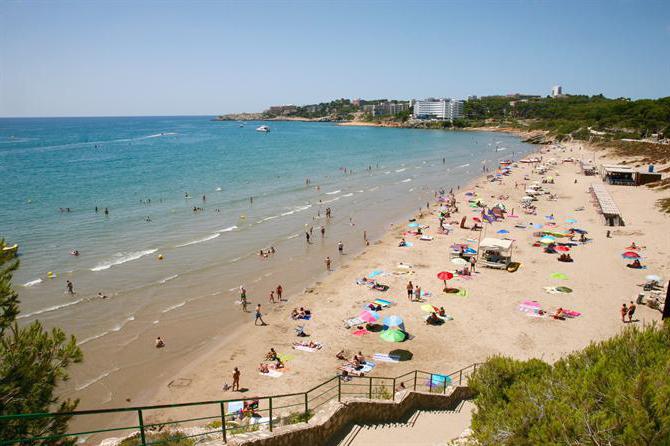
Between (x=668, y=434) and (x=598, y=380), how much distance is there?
4.96 feet

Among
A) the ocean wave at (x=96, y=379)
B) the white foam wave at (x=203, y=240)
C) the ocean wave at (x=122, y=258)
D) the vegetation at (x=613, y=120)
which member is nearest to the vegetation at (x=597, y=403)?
the ocean wave at (x=96, y=379)

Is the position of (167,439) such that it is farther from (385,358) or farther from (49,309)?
(49,309)

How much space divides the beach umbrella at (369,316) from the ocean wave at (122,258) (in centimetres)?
1680

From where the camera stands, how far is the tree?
6.70 meters

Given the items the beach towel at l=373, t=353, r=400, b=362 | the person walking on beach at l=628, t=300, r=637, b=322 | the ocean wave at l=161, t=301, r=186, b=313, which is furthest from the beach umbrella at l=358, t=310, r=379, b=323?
the person walking on beach at l=628, t=300, r=637, b=322

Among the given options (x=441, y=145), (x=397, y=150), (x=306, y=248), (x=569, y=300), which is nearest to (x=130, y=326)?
(x=306, y=248)

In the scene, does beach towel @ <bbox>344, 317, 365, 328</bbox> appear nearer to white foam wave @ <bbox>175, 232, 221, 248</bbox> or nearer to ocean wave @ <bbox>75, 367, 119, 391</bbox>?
ocean wave @ <bbox>75, 367, 119, 391</bbox>

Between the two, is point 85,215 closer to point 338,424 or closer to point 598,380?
point 338,424

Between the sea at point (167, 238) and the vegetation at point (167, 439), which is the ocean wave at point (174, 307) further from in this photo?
the vegetation at point (167, 439)

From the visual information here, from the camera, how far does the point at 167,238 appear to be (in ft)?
108

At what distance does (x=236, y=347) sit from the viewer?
18.3 metres

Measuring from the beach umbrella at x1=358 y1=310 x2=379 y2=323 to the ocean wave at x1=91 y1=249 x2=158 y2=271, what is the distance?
16802 mm

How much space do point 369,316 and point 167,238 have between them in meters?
19.8

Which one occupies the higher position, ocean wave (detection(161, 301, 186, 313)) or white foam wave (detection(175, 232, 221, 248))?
white foam wave (detection(175, 232, 221, 248))
